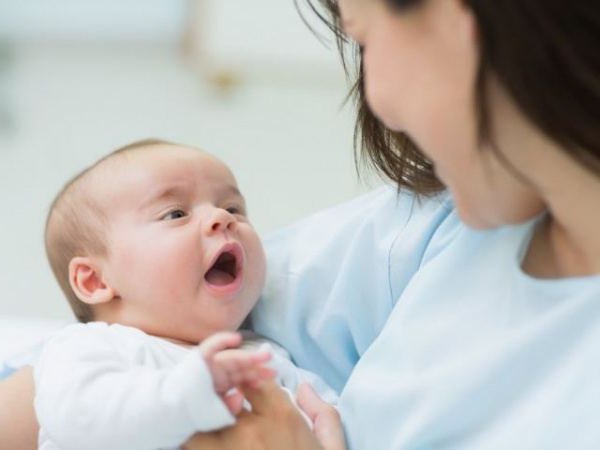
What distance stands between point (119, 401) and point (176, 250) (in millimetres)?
217

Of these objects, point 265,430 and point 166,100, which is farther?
point 166,100

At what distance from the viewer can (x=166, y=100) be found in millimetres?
3146

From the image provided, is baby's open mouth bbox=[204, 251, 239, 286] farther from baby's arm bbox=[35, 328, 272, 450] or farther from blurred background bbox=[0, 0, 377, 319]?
blurred background bbox=[0, 0, 377, 319]

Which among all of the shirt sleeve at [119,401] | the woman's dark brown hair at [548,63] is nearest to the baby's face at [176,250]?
the shirt sleeve at [119,401]

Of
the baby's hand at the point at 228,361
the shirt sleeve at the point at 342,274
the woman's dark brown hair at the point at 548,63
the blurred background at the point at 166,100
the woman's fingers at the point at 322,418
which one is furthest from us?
the blurred background at the point at 166,100

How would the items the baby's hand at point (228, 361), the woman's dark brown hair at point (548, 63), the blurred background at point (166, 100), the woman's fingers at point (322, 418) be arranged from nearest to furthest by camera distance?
the woman's dark brown hair at point (548, 63) < the baby's hand at point (228, 361) < the woman's fingers at point (322, 418) < the blurred background at point (166, 100)

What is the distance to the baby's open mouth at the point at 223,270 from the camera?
3.50 feet

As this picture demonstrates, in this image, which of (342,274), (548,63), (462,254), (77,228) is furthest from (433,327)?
(77,228)

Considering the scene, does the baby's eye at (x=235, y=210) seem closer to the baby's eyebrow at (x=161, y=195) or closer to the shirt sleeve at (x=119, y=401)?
the baby's eyebrow at (x=161, y=195)

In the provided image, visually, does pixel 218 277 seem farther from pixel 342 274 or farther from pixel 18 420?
pixel 18 420

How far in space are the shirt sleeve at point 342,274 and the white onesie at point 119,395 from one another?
17 cm

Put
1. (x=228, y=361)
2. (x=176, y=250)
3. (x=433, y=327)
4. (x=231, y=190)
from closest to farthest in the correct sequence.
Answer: (x=228, y=361) < (x=433, y=327) < (x=176, y=250) < (x=231, y=190)

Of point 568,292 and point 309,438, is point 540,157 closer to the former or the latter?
point 568,292

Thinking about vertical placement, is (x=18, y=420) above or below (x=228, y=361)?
below
